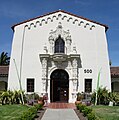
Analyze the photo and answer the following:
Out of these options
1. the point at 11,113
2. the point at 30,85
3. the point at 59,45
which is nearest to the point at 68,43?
the point at 59,45

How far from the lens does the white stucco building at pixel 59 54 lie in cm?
2434

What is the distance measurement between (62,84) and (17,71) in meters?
4.53

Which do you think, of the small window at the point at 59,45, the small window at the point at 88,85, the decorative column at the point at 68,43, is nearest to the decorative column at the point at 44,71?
Result: the small window at the point at 59,45

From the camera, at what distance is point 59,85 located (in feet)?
83.3

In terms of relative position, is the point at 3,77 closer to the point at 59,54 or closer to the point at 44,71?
the point at 44,71

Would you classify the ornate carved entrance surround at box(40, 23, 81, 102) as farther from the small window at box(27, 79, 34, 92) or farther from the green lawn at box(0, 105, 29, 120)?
the green lawn at box(0, 105, 29, 120)

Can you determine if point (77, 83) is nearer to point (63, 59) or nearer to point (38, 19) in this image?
point (63, 59)

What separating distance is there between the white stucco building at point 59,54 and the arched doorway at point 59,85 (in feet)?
0.32

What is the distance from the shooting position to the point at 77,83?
24.4m

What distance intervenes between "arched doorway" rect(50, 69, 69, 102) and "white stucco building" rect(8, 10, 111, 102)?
0.10 meters

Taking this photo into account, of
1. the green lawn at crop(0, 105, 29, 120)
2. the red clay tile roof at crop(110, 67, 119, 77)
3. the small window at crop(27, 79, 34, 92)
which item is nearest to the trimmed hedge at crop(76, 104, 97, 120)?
the green lawn at crop(0, 105, 29, 120)

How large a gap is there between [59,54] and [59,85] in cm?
331

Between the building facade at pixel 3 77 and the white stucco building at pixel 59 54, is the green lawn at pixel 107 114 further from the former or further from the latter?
the building facade at pixel 3 77

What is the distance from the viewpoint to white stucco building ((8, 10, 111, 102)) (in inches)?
958
